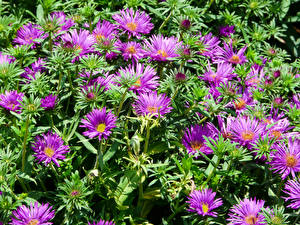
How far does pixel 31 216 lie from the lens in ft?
6.50

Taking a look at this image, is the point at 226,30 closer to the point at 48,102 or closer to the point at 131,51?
the point at 131,51

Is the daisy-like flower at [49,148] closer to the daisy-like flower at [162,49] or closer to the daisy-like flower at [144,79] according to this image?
the daisy-like flower at [144,79]

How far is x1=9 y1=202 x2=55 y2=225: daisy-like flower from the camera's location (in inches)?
77.2

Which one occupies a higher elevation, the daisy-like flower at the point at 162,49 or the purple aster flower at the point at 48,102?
the daisy-like flower at the point at 162,49

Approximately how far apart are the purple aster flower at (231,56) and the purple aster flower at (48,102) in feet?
3.83

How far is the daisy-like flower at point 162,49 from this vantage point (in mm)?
2492

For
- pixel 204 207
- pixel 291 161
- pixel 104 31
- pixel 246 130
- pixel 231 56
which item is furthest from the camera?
pixel 231 56

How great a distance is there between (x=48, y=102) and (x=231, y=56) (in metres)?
1.29

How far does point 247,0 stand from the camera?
320 cm

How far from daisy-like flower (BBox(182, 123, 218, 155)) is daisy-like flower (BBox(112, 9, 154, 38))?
0.72 metres

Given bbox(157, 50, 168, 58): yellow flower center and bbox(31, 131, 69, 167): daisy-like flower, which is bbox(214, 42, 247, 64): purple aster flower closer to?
bbox(157, 50, 168, 58): yellow flower center

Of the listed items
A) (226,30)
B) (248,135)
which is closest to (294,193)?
(248,135)

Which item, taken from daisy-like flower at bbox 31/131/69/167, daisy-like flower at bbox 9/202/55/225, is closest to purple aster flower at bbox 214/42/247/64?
daisy-like flower at bbox 31/131/69/167

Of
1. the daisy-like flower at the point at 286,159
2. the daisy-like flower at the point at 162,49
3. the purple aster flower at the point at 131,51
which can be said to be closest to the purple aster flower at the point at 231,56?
the daisy-like flower at the point at 162,49
